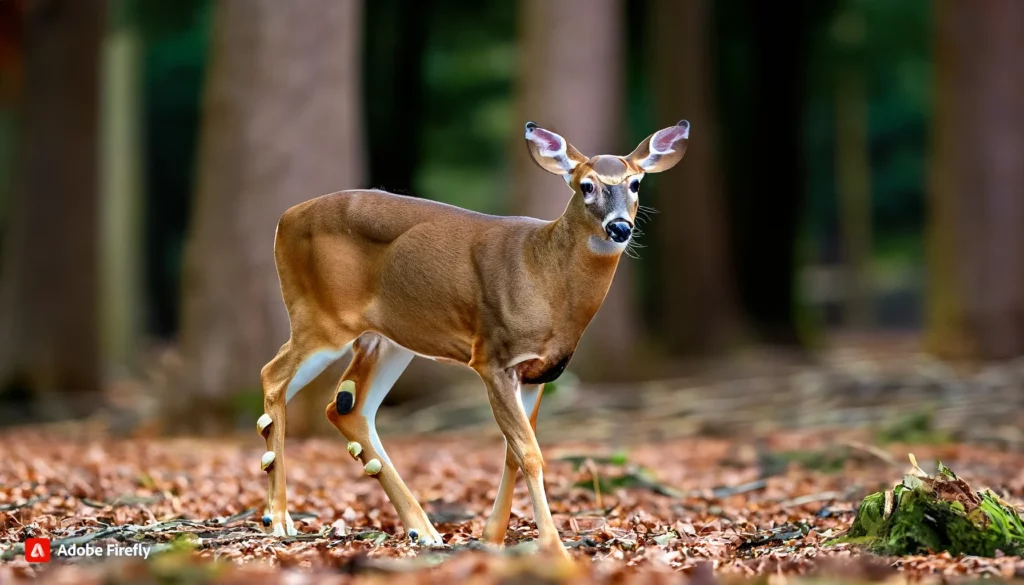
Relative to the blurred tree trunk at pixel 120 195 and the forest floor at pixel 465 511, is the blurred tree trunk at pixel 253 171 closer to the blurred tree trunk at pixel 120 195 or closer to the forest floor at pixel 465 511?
the forest floor at pixel 465 511

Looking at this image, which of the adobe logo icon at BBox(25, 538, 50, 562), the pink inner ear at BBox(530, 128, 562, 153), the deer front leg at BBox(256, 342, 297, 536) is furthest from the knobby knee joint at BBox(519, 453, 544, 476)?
the adobe logo icon at BBox(25, 538, 50, 562)

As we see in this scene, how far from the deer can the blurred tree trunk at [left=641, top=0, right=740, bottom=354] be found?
12845 mm

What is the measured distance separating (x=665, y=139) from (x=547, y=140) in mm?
480

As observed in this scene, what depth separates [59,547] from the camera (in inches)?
206

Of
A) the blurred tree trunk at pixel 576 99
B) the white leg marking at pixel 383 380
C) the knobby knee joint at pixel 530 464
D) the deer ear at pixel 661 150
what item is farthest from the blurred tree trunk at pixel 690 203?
the knobby knee joint at pixel 530 464

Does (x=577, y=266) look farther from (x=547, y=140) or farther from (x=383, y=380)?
(x=383, y=380)

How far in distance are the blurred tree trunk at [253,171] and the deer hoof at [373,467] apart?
5807 millimetres

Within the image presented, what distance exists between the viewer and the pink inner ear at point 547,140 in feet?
17.5

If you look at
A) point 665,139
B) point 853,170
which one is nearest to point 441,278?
point 665,139

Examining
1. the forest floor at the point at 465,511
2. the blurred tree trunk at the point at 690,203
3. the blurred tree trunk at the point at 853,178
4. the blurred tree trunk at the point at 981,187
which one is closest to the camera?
the forest floor at the point at 465,511

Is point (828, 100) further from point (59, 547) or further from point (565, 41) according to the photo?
point (59, 547)

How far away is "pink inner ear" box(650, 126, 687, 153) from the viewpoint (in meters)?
5.45

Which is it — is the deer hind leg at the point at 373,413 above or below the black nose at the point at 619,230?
below

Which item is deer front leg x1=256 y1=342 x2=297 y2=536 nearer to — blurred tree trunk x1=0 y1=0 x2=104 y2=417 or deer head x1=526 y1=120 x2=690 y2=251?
deer head x1=526 y1=120 x2=690 y2=251
